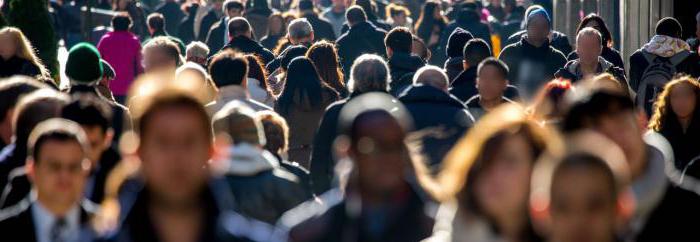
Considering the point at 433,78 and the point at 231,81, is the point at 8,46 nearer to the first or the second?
the point at 231,81

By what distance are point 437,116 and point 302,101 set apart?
2241 mm

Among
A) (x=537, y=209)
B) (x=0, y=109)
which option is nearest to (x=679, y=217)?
(x=537, y=209)

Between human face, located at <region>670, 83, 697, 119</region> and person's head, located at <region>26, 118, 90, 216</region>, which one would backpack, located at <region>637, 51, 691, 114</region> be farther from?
person's head, located at <region>26, 118, 90, 216</region>

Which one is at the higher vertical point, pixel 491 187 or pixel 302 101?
pixel 491 187

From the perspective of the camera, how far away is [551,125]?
812cm

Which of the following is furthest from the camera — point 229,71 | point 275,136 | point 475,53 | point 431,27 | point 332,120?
point 431,27

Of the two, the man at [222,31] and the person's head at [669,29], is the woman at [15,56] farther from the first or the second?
the man at [222,31]

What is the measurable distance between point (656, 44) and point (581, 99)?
8.86m

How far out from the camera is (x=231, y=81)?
10758 mm

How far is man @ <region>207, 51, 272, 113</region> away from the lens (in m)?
10.7

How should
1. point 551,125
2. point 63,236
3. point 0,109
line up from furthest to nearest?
point 0,109
point 551,125
point 63,236

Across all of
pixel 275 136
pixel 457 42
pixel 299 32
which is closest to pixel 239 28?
pixel 299 32

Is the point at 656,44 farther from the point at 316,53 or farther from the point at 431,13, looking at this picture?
the point at 431,13

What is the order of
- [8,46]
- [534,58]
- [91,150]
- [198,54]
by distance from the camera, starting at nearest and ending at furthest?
[91,150] < [8,46] < [198,54] < [534,58]
